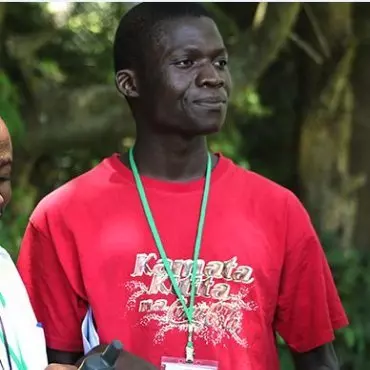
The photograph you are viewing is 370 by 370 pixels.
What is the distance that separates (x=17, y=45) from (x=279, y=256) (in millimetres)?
3270

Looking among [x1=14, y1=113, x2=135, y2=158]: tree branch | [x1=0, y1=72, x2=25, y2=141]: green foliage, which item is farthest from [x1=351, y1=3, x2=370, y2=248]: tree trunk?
[x1=0, y1=72, x2=25, y2=141]: green foliage

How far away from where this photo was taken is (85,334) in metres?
1.99

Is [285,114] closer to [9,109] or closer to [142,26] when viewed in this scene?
[9,109]

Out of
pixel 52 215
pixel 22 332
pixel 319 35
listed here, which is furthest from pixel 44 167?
pixel 22 332

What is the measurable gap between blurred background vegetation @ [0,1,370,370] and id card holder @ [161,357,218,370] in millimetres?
1939

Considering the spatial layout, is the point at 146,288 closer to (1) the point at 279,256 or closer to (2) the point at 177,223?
(2) the point at 177,223

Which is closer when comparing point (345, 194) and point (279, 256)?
point (279, 256)

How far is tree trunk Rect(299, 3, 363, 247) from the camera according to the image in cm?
461

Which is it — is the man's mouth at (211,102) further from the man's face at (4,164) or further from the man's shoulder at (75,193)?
the man's face at (4,164)

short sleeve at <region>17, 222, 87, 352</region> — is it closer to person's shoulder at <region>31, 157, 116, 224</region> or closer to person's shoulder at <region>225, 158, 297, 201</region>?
person's shoulder at <region>31, 157, 116, 224</region>

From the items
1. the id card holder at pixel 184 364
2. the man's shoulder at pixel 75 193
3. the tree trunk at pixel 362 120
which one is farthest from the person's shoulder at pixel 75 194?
the tree trunk at pixel 362 120

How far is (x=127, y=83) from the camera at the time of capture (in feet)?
7.04

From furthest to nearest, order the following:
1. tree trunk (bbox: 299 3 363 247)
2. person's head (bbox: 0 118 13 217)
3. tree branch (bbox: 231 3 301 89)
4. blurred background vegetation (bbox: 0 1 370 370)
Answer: tree trunk (bbox: 299 3 363 247) < tree branch (bbox: 231 3 301 89) < blurred background vegetation (bbox: 0 1 370 370) < person's head (bbox: 0 118 13 217)

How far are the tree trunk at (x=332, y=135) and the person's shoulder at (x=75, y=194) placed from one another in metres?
2.57
